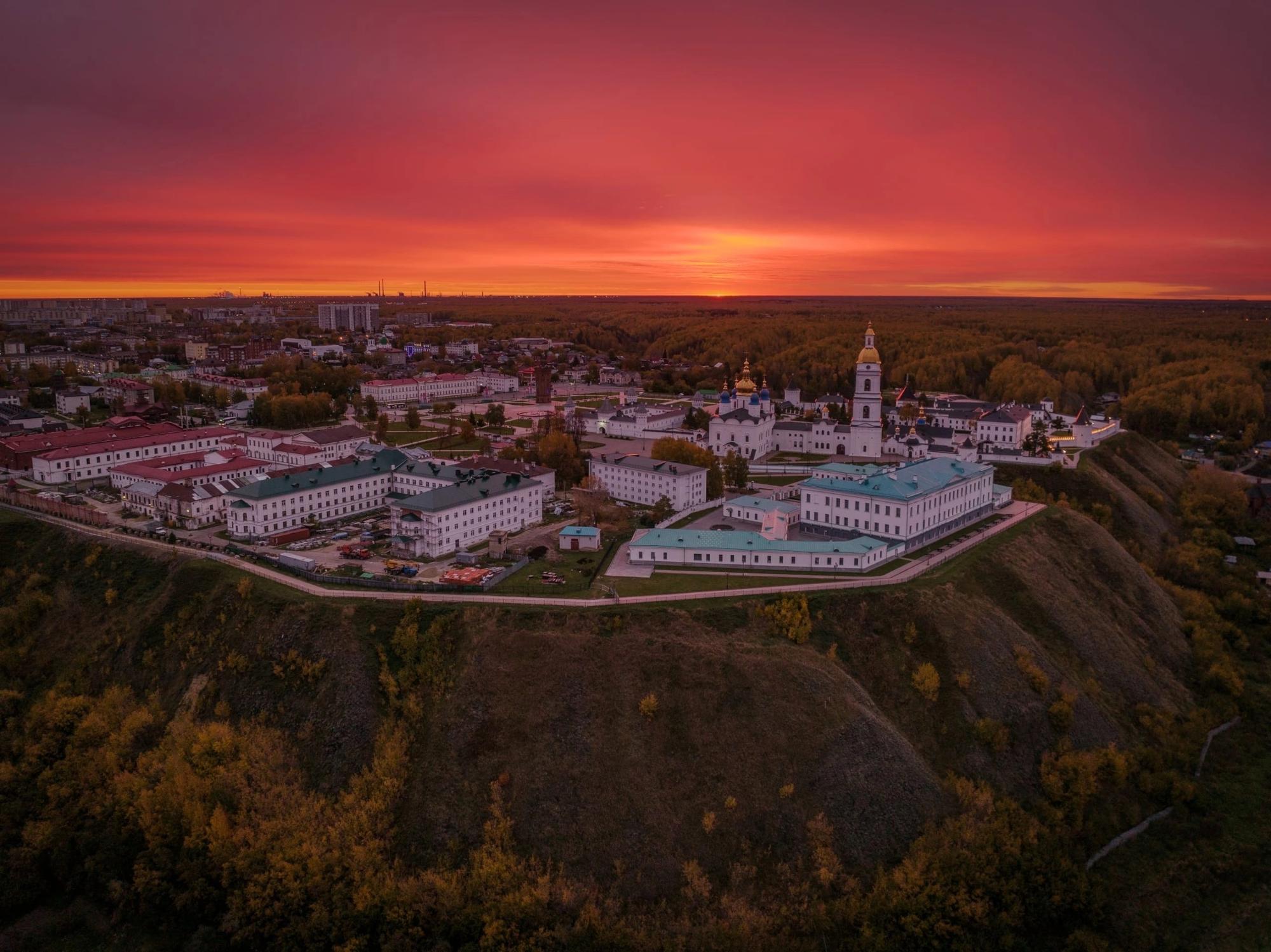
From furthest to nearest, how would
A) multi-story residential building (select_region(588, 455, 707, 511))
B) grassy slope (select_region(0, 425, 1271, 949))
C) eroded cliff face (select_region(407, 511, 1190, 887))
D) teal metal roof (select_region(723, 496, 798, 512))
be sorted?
multi-story residential building (select_region(588, 455, 707, 511)) < teal metal roof (select_region(723, 496, 798, 512)) < eroded cliff face (select_region(407, 511, 1190, 887)) < grassy slope (select_region(0, 425, 1271, 949))

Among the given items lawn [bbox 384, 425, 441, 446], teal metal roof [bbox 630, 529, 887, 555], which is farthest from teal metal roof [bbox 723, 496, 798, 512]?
lawn [bbox 384, 425, 441, 446]

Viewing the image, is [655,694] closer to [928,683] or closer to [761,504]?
[928,683]

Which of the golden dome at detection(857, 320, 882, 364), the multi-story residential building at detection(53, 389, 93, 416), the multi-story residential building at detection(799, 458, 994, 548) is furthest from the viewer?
the multi-story residential building at detection(53, 389, 93, 416)

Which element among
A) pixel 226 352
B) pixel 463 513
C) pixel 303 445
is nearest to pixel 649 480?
pixel 463 513

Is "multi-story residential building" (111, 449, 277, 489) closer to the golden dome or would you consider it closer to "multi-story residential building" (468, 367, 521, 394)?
the golden dome

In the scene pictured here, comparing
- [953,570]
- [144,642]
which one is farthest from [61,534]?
[953,570]

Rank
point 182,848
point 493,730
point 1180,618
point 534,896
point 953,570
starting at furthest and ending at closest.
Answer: point 1180,618 → point 953,570 → point 493,730 → point 182,848 → point 534,896

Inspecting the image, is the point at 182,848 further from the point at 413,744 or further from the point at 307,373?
the point at 307,373
